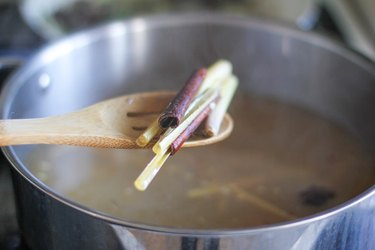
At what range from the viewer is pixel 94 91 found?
1021 millimetres

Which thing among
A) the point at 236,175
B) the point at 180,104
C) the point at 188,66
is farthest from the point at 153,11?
the point at 180,104

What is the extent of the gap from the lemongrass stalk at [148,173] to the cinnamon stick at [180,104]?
0.03m

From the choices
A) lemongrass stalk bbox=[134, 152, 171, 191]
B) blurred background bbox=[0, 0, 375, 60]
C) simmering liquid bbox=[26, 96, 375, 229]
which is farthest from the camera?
blurred background bbox=[0, 0, 375, 60]

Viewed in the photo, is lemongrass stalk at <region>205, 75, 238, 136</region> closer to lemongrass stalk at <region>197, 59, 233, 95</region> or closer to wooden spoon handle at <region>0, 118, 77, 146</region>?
lemongrass stalk at <region>197, 59, 233, 95</region>

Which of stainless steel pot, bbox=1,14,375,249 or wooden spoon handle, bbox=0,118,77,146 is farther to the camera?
stainless steel pot, bbox=1,14,375,249

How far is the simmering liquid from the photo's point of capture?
85cm

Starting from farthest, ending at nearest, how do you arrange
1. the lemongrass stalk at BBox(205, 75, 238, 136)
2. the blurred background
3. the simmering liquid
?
1. the blurred background
2. the simmering liquid
3. the lemongrass stalk at BBox(205, 75, 238, 136)

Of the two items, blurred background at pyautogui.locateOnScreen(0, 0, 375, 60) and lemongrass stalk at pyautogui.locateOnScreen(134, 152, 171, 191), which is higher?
blurred background at pyautogui.locateOnScreen(0, 0, 375, 60)

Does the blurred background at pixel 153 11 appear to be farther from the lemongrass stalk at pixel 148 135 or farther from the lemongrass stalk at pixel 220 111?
the lemongrass stalk at pixel 148 135

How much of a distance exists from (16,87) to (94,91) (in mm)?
218

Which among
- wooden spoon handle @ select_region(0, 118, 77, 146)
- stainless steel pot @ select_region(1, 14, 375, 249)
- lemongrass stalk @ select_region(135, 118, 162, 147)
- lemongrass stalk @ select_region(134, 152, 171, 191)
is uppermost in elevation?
stainless steel pot @ select_region(1, 14, 375, 249)

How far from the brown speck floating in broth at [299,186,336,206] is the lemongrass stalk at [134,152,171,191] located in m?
0.30

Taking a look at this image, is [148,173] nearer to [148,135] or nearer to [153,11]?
[148,135]

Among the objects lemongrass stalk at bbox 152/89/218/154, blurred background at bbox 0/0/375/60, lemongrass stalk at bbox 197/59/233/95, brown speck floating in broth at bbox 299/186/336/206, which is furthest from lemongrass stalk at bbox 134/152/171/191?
blurred background at bbox 0/0/375/60
